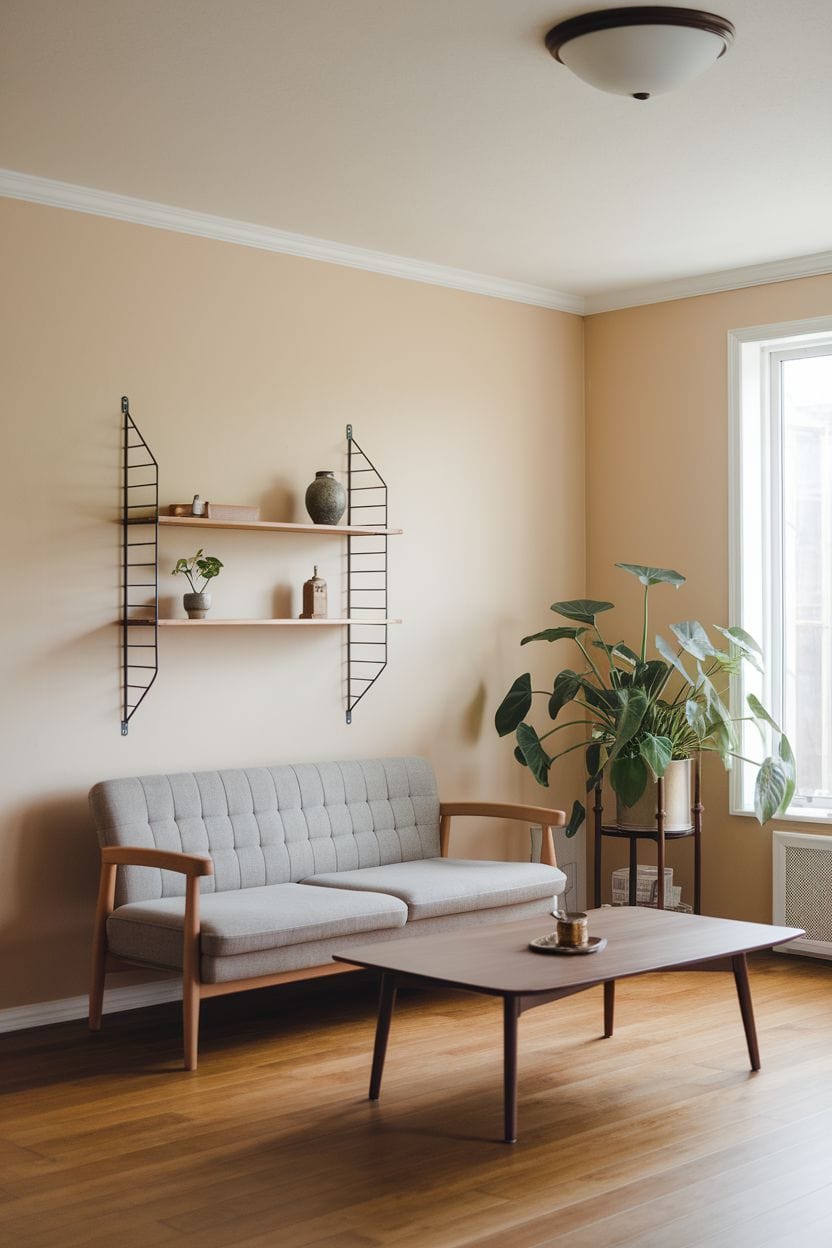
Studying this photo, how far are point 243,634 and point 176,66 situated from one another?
213 cm

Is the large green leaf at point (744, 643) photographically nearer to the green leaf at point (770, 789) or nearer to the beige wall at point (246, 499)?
the green leaf at point (770, 789)

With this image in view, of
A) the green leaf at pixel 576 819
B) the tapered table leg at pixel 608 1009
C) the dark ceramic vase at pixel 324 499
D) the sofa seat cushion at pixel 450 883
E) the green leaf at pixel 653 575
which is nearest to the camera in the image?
the tapered table leg at pixel 608 1009

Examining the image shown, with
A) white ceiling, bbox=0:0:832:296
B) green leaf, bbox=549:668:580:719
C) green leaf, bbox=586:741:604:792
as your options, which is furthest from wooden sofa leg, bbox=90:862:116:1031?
white ceiling, bbox=0:0:832:296

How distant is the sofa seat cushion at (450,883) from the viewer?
469 centimetres

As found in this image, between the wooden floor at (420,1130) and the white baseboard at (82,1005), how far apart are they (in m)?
0.05

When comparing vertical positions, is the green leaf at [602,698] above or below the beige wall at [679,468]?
below

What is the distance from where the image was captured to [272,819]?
4.94 metres

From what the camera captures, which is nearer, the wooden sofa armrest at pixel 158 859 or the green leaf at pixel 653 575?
the wooden sofa armrest at pixel 158 859

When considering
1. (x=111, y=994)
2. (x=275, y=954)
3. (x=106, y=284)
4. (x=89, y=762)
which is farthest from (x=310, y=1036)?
(x=106, y=284)

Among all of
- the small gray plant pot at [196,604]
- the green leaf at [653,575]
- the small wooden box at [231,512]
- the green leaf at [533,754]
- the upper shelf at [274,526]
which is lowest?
the green leaf at [533,754]

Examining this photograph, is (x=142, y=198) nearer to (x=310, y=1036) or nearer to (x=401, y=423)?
(x=401, y=423)

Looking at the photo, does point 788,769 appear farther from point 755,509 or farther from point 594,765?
point 755,509

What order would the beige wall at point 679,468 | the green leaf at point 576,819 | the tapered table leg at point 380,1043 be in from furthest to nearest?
the beige wall at point 679,468
the green leaf at point 576,819
the tapered table leg at point 380,1043

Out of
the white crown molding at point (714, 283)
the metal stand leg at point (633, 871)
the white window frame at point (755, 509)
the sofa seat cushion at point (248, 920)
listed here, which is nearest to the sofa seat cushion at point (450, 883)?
the sofa seat cushion at point (248, 920)
